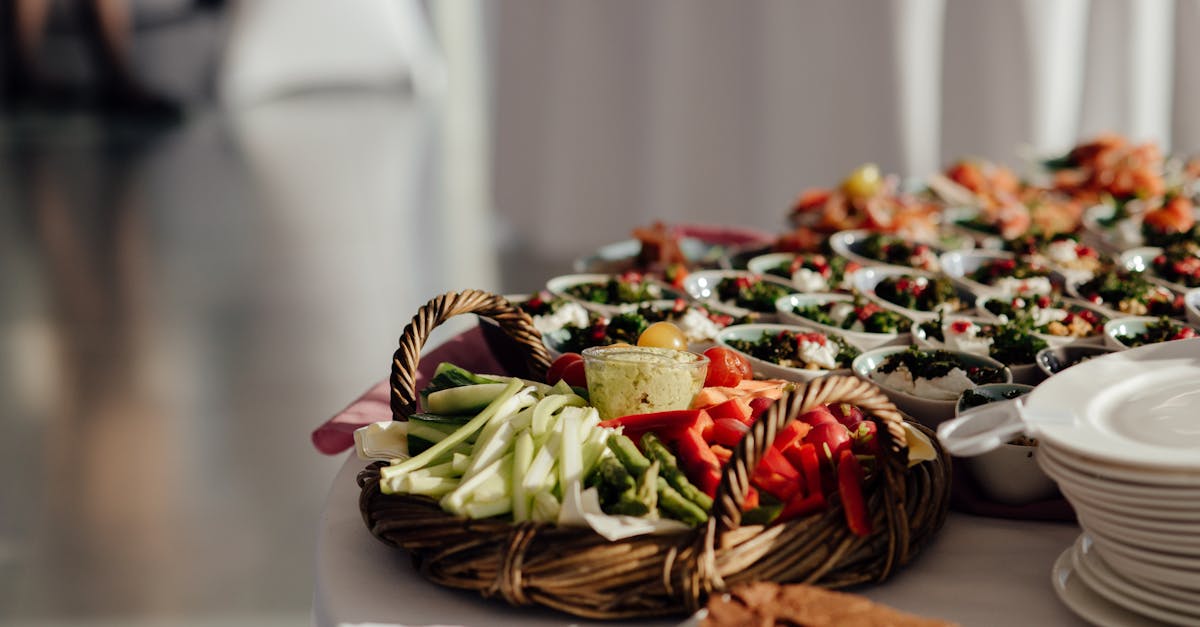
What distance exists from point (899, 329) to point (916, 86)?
284cm

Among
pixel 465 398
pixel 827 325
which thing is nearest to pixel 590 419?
pixel 465 398

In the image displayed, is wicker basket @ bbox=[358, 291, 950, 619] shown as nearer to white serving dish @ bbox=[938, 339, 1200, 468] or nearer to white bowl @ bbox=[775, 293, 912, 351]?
white serving dish @ bbox=[938, 339, 1200, 468]

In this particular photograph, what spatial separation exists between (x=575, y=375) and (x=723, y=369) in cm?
17

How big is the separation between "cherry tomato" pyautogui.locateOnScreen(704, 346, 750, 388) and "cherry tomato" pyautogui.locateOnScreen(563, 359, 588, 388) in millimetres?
139

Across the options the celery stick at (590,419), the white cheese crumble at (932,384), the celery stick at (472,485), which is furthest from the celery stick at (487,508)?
the white cheese crumble at (932,384)

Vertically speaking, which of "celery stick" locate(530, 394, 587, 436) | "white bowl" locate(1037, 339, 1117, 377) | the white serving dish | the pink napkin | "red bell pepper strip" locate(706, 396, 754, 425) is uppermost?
the white serving dish

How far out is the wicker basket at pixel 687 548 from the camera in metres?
0.97

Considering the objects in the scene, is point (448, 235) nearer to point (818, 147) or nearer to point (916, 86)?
point (818, 147)

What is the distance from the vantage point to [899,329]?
1.66 meters

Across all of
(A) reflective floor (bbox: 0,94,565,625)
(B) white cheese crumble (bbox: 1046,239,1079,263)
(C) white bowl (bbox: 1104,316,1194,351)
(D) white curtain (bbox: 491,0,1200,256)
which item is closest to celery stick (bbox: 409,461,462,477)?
(C) white bowl (bbox: 1104,316,1194,351)

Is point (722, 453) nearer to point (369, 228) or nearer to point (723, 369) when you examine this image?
point (723, 369)

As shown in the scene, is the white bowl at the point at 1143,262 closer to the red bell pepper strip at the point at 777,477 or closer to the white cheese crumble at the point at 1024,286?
the white cheese crumble at the point at 1024,286

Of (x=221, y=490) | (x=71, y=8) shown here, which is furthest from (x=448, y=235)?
(x=71, y=8)

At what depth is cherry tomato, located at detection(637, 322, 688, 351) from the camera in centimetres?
144
